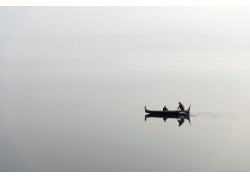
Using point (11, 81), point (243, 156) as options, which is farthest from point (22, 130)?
point (11, 81)

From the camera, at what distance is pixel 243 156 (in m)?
11.6

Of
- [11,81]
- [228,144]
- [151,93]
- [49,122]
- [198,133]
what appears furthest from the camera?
[11,81]

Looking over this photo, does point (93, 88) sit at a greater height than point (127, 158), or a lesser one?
greater

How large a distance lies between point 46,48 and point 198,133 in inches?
1998

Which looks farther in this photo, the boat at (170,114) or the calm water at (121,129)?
the boat at (170,114)

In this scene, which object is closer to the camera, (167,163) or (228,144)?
(167,163)

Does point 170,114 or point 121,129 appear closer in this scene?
point 121,129

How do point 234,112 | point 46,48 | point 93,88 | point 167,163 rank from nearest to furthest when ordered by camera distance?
point 167,163 → point 234,112 → point 93,88 → point 46,48

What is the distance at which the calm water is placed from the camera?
1134 cm

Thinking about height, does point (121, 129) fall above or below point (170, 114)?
below

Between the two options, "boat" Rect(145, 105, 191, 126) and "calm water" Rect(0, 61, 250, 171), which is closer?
"calm water" Rect(0, 61, 250, 171)

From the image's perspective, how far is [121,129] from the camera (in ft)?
47.6

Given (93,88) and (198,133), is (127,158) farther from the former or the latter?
(93,88)

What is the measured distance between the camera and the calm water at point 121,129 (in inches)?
446
